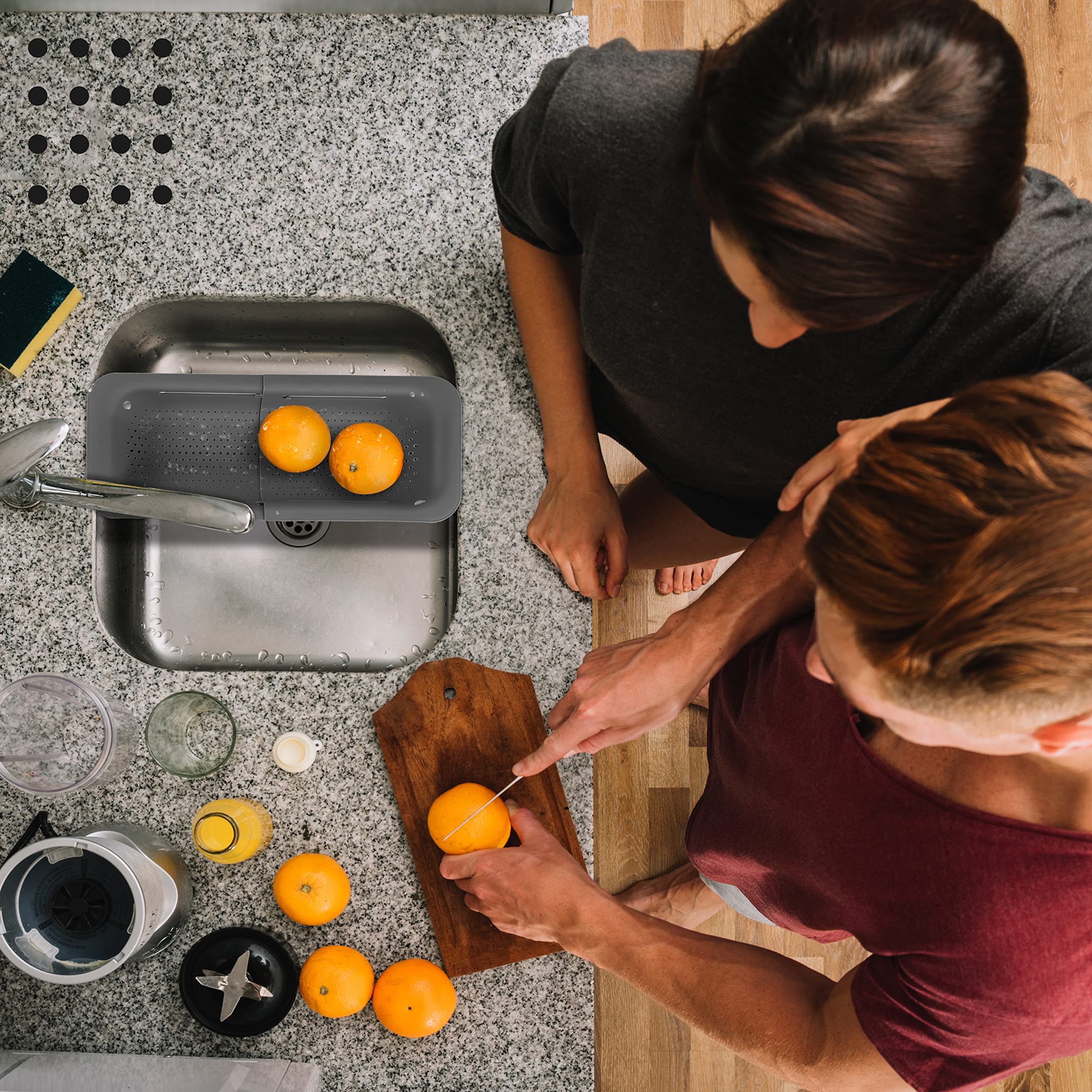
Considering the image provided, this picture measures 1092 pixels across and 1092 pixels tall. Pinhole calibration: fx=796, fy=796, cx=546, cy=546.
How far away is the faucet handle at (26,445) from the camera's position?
0.81 metres

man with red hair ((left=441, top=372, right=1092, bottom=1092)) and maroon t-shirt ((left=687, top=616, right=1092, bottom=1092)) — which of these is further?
maroon t-shirt ((left=687, top=616, right=1092, bottom=1092))

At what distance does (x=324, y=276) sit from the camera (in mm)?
961

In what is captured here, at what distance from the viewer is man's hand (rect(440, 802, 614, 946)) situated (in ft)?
2.70

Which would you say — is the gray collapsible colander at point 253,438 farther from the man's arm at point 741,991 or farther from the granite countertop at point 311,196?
the man's arm at point 741,991

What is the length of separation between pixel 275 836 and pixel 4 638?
39cm

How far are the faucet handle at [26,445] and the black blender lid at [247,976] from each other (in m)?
0.53

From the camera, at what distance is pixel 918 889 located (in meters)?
0.68

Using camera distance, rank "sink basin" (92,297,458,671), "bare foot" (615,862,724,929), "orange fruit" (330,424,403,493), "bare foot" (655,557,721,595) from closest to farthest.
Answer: "orange fruit" (330,424,403,493), "sink basin" (92,297,458,671), "bare foot" (615,862,724,929), "bare foot" (655,557,721,595)

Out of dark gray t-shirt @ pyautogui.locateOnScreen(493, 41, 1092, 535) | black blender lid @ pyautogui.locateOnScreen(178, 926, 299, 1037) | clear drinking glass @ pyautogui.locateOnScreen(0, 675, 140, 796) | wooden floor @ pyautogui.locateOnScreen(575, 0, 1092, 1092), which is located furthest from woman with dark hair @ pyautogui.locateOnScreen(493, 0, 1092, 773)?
wooden floor @ pyautogui.locateOnScreen(575, 0, 1092, 1092)

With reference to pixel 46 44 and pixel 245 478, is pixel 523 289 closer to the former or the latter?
pixel 245 478

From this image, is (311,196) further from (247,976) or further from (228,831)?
(247,976)

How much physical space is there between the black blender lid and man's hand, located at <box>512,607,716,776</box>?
0.33 metres

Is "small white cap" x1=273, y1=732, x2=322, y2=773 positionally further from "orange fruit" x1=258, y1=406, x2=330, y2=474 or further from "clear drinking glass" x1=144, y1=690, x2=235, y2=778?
"orange fruit" x1=258, y1=406, x2=330, y2=474

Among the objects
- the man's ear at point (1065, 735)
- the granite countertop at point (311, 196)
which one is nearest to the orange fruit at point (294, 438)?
the granite countertop at point (311, 196)
